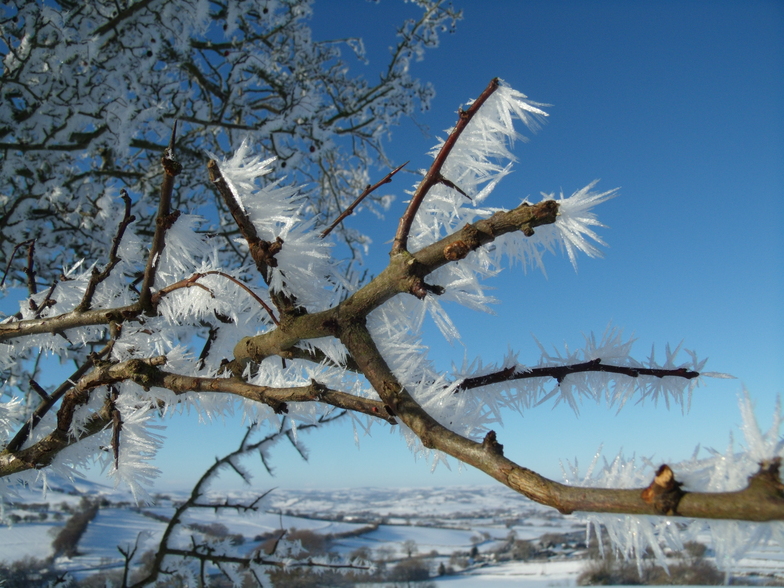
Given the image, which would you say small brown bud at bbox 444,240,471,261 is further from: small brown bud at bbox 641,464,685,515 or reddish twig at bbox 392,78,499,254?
small brown bud at bbox 641,464,685,515

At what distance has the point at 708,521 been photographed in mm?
448

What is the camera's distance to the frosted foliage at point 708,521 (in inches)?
17.2

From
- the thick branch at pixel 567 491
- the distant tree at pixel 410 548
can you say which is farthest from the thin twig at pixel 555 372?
the distant tree at pixel 410 548

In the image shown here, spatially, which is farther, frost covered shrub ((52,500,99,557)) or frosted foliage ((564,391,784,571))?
frost covered shrub ((52,500,99,557))

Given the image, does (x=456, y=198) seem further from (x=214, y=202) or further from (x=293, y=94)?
(x=214, y=202)

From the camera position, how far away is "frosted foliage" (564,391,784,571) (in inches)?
17.2

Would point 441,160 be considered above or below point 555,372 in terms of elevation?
above

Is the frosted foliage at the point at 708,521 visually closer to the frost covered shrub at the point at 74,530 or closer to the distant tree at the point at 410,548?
the frost covered shrub at the point at 74,530

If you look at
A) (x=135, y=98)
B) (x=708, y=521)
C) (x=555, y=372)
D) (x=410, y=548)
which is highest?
(x=135, y=98)

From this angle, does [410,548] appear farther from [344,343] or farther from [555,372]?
[344,343]

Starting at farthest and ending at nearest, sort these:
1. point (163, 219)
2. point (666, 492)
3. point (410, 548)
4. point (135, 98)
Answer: point (410, 548)
point (135, 98)
point (163, 219)
point (666, 492)

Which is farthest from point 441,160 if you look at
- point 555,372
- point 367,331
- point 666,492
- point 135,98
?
point 135,98

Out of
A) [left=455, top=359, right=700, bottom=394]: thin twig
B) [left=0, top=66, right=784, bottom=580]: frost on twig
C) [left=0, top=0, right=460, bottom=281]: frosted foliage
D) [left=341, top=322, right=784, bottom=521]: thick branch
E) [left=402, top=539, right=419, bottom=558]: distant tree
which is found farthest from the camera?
[left=402, top=539, right=419, bottom=558]: distant tree

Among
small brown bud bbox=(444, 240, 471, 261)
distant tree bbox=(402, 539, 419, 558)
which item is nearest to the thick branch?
small brown bud bbox=(444, 240, 471, 261)
